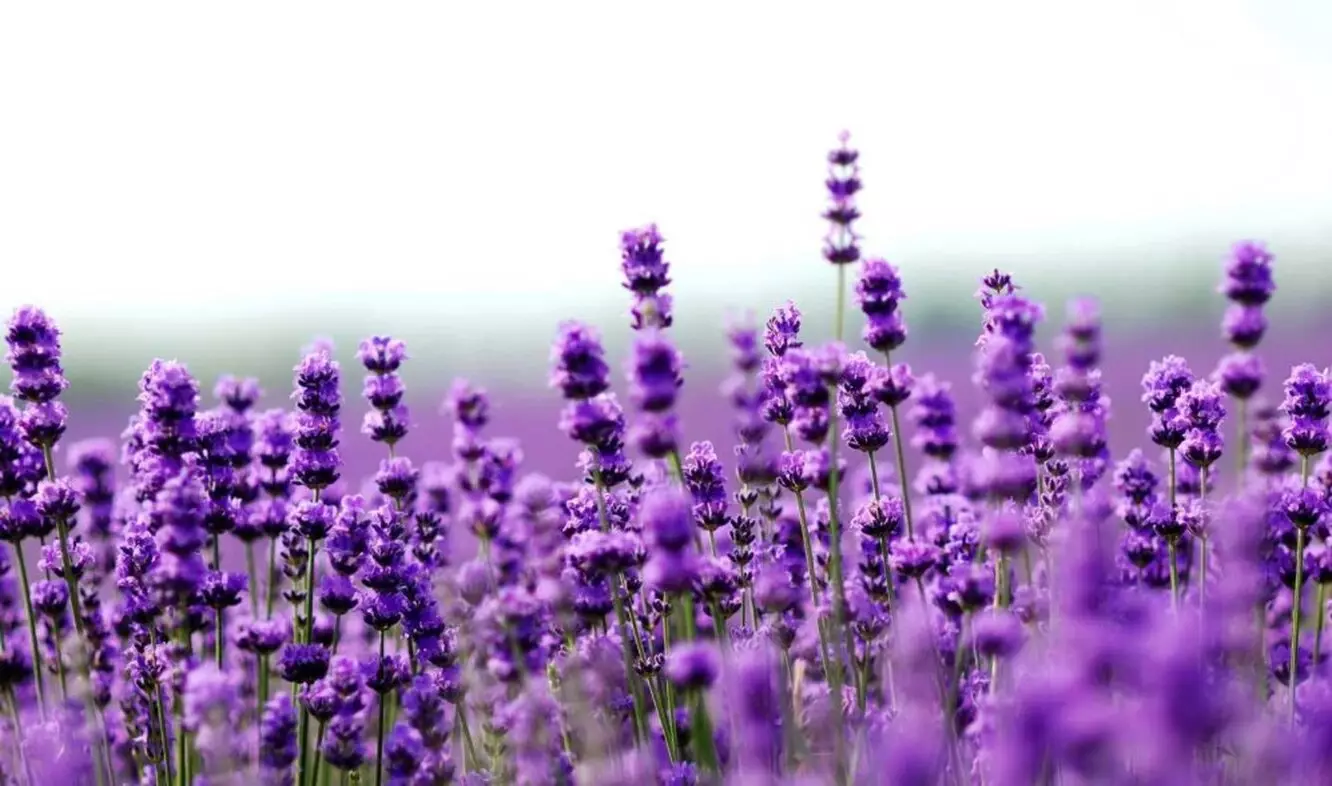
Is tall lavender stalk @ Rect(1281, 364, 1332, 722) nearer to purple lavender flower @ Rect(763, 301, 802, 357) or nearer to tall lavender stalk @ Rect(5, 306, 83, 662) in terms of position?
purple lavender flower @ Rect(763, 301, 802, 357)

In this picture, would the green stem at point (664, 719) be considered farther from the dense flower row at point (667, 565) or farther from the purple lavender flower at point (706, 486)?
the purple lavender flower at point (706, 486)

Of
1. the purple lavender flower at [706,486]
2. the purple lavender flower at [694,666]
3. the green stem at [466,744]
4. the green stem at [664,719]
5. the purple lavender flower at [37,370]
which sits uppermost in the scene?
the purple lavender flower at [37,370]

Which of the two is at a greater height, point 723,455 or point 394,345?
point 394,345

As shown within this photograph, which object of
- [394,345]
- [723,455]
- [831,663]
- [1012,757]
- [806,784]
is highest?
[394,345]

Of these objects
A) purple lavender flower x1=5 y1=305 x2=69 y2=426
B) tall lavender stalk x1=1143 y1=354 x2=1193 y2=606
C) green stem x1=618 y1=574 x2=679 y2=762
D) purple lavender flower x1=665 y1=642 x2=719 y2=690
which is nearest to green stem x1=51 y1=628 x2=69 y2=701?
purple lavender flower x1=5 y1=305 x2=69 y2=426

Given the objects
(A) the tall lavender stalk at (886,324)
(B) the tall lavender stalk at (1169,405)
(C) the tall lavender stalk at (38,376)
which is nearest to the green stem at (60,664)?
(C) the tall lavender stalk at (38,376)

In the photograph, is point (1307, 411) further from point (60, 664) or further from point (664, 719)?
point (60, 664)

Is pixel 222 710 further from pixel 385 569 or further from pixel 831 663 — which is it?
pixel 831 663

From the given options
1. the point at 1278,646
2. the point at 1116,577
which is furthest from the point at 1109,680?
the point at 1278,646
